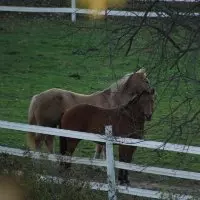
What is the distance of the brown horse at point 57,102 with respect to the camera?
10.9 metres

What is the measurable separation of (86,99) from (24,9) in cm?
1051

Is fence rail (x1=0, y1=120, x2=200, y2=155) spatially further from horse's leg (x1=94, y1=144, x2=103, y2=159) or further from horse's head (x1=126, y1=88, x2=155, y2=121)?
horse's leg (x1=94, y1=144, x2=103, y2=159)

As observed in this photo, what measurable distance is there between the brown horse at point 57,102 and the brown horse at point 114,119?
37.6 inches

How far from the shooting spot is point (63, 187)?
685 centimetres

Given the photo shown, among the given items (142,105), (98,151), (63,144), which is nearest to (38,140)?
(98,151)

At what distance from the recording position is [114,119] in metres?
9.68

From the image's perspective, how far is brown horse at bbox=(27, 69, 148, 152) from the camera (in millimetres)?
10859

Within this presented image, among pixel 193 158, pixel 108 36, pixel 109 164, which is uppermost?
pixel 108 36

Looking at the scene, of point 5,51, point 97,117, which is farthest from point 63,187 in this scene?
point 5,51

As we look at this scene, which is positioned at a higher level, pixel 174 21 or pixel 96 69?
pixel 174 21

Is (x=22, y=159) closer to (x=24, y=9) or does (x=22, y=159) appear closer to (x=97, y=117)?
(x=97, y=117)

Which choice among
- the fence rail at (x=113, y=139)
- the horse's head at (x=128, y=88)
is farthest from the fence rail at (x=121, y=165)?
the horse's head at (x=128, y=88)

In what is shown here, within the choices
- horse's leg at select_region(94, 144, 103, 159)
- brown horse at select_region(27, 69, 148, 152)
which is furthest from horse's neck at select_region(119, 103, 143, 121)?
horse's leg at select_region(94, 144, 103, 159)

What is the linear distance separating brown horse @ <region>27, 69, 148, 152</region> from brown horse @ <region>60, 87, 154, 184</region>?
3.14 feet
